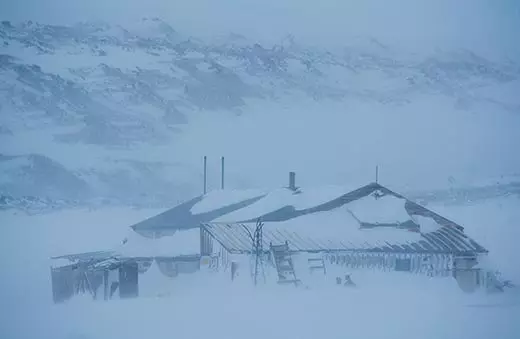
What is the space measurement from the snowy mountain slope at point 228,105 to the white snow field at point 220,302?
276 millimetres

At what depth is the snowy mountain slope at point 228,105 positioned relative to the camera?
3264 mm

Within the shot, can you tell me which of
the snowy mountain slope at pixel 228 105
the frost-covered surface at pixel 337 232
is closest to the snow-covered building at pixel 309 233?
the frost-covered surface at pixel 337 232

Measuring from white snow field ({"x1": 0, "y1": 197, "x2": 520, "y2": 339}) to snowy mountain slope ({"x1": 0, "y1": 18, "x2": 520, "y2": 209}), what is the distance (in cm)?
28

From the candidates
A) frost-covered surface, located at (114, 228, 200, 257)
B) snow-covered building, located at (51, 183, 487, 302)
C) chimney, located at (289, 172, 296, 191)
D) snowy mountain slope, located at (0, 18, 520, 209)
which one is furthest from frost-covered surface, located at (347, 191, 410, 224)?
frost-covered surface, located at (114, 228, 200, 257)

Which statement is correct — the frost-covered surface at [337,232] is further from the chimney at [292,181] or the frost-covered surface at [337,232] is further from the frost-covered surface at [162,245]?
the frost-covered surface at [162,245]

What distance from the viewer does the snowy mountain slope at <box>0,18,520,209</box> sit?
3.26 m

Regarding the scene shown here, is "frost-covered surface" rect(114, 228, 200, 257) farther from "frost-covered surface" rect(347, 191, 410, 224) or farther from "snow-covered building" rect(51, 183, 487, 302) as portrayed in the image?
"frost-covered surface" rect(347, 191, 410, 224)

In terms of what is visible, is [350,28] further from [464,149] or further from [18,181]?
[18,181]

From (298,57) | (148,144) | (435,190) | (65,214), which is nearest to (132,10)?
(148,144)

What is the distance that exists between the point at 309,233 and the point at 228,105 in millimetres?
845

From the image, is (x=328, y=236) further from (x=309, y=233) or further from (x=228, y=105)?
(x=228, y=105)

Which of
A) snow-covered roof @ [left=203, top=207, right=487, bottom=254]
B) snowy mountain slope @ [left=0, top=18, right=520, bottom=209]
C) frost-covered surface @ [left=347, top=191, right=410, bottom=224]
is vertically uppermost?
snowy mountain slope @ [left=0, top=18, right=520, bottom=209]

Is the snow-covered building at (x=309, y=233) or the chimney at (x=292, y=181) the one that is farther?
the chimney at (x=292, y=181)

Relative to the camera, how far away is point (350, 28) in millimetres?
3469
